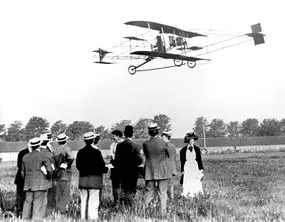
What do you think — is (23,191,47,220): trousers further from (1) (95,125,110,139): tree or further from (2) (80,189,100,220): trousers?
(1) (95,125,110,139): tree

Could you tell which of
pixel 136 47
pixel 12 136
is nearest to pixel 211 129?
pixel 12 136

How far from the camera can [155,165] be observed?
8.71 meters

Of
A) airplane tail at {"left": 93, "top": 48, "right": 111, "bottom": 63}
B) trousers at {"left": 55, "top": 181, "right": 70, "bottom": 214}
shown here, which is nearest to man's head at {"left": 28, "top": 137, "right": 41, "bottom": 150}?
Answer: trousers at {"left": 55, "top": 181, "right": 70, "bottom": 214}

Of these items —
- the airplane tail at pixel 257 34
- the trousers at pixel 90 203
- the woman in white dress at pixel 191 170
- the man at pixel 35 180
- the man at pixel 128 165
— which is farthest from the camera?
the airplane tail at pixel 257 34

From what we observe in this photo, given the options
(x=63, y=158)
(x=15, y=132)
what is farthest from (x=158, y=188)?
(x=15, y=132)

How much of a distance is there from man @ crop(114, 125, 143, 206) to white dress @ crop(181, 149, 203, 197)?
7.98 ft

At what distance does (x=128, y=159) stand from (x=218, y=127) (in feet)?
543

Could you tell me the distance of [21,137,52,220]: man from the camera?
7.95 meters

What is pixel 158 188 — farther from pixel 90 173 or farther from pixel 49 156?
pixel 49 156

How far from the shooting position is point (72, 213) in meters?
8.80

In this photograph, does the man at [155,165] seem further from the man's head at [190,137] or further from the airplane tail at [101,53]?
the airplane tail at [101,53]

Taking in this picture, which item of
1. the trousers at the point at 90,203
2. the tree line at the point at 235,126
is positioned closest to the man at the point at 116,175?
the trousers at the point at 90,203

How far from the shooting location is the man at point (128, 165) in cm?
894

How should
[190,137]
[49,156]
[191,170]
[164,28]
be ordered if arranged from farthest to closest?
[164,28] → [191,170] → [190,137] → [49,156]
